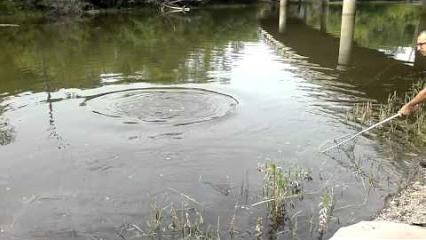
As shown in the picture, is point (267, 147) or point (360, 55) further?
point (360, 55)

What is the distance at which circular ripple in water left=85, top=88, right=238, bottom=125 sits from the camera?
1171 centimetres

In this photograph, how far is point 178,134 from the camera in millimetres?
10625

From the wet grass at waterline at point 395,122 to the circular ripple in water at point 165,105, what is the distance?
119 inches

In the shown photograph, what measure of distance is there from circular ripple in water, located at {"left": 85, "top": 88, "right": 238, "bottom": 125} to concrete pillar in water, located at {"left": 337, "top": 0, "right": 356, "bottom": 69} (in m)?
7.07

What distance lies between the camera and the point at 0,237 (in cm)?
665

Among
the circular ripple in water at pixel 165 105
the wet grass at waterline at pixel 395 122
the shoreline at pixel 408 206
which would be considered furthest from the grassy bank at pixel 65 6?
the shoreline at pixel 408 206

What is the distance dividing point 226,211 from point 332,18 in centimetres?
3640

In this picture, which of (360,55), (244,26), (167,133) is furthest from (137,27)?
(167,133)

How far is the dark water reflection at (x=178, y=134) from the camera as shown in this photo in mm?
7484

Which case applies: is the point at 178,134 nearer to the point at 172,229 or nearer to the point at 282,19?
the point at 172,229

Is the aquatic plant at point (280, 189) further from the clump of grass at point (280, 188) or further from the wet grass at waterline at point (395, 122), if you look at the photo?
the wet grass at waterline at point (395, 122)

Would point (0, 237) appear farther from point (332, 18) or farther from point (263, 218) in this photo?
point (332, 18)

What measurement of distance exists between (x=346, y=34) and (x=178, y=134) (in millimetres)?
17494

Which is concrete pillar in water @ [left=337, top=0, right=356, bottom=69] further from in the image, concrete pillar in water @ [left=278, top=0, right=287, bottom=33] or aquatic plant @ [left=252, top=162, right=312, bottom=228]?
aquatic plant @ [left=252, top=162, right=312, bottom=228]
